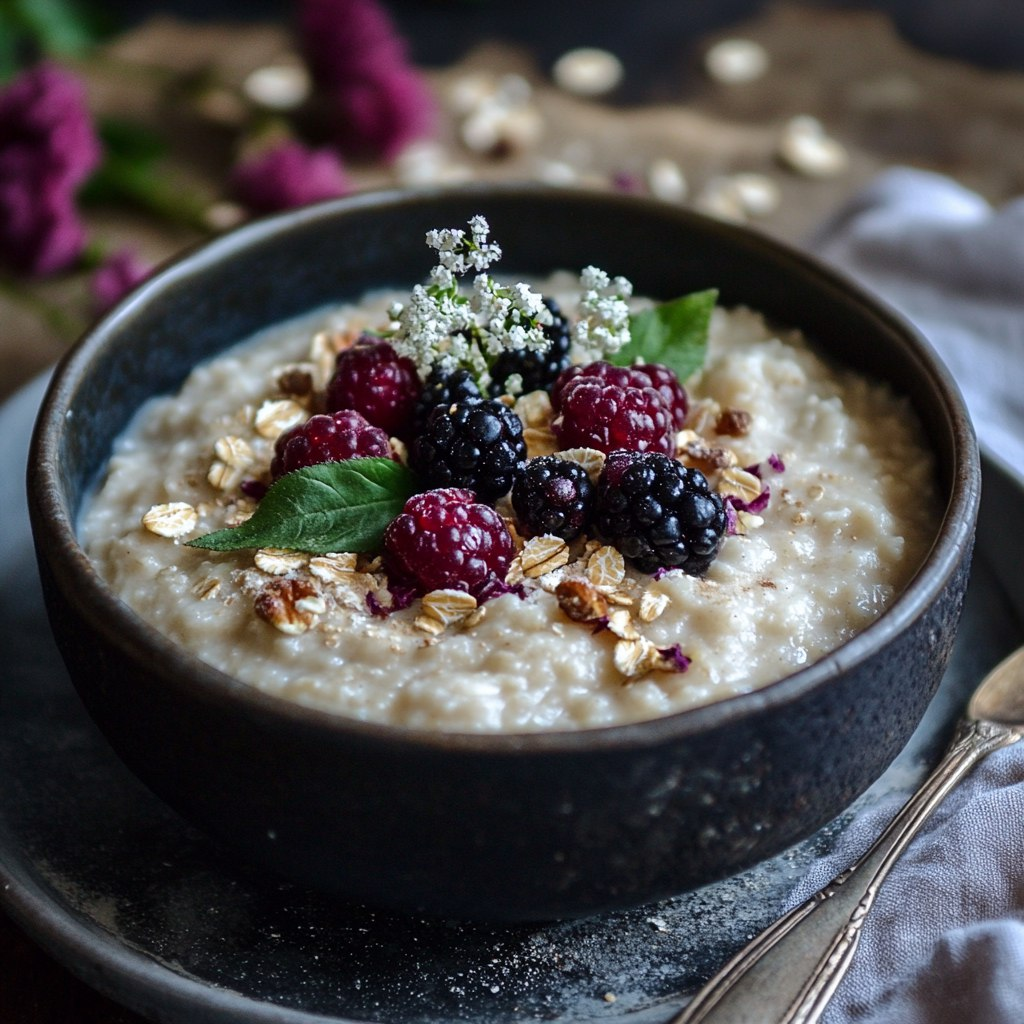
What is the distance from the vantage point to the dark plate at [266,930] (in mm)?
1788

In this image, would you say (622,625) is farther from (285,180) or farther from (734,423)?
(285,180)

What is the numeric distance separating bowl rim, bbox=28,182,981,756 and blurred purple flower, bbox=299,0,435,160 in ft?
5.32

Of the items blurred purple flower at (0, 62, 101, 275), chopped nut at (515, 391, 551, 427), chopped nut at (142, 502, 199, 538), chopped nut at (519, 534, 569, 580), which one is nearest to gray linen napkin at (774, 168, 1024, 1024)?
chopped nut at (519, 534, 569, 580)

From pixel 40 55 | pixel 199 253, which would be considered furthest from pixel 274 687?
pixel 40 55

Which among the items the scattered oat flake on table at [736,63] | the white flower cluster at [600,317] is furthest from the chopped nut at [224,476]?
the scattered oat flake on table at [736,63]

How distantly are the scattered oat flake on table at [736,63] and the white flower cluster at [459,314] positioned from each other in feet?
9.51

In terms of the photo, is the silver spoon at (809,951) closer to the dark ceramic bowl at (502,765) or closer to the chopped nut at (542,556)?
the dark ceramic bowl at (502,765)

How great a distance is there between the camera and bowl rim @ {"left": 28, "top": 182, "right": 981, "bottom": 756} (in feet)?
5.46

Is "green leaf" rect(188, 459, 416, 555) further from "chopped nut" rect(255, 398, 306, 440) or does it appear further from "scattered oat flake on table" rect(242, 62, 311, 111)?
"scattered oat flake on table" rect(242, 62, 311, 111)

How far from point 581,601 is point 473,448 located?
316mm

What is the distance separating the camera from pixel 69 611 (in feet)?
6.27

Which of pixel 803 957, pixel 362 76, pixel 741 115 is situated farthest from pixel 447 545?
pixel 741 115

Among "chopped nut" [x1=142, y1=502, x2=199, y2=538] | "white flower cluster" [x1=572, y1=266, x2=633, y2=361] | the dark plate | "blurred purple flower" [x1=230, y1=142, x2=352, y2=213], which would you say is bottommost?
"blurred purple flower" [x1=230, y1=142, x2=352, y2=213]

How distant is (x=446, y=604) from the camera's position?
6.41 ft
